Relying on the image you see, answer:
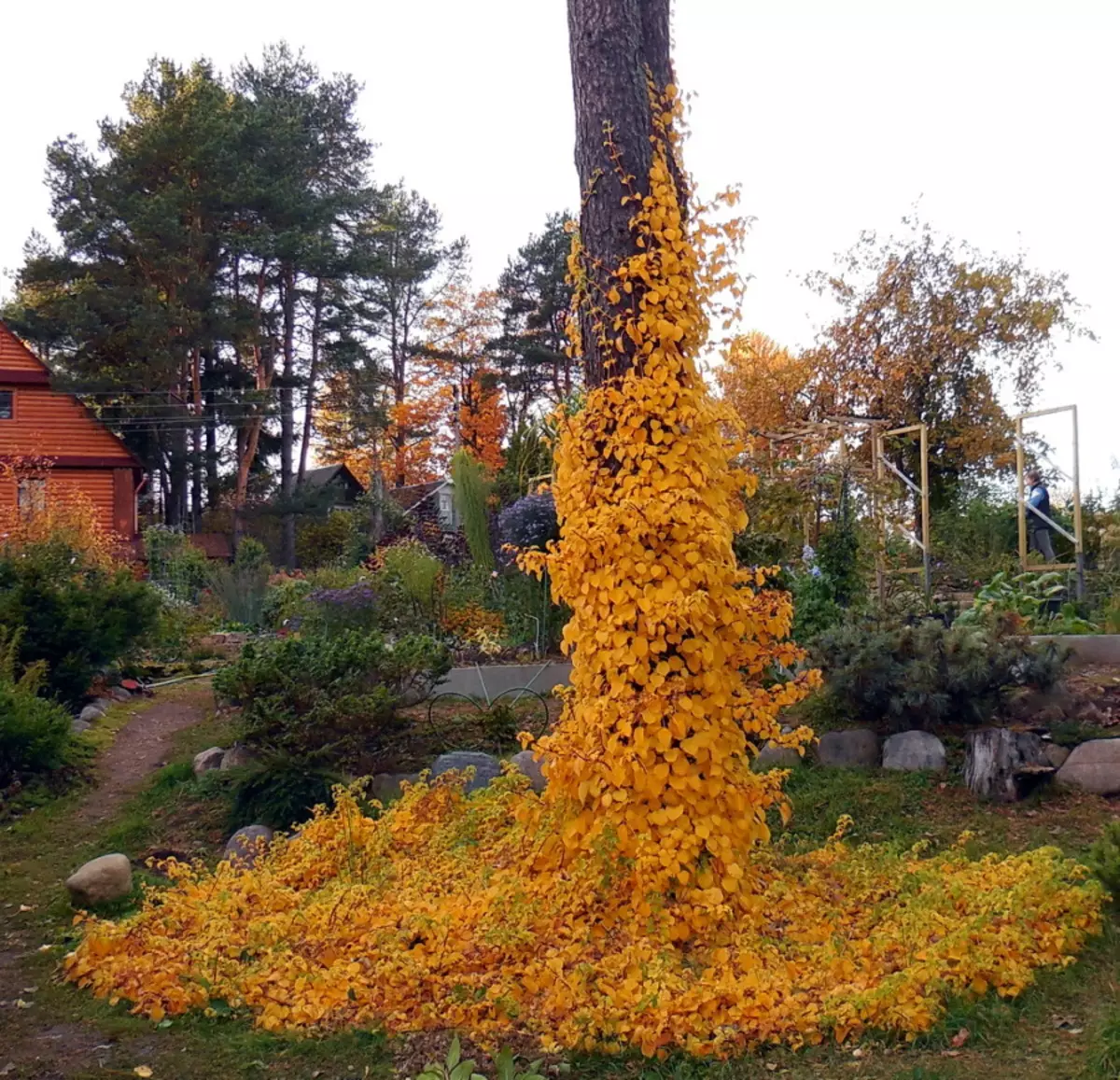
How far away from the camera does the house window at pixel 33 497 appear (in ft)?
42.4

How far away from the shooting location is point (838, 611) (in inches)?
272

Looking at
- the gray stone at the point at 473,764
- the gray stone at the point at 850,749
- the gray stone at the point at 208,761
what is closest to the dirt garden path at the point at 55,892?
the gray stone at the point at 208,761

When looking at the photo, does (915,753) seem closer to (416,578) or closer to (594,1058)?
(594,1058)

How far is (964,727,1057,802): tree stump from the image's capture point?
5.09m

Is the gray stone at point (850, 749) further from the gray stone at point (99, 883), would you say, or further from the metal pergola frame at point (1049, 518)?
the metal pergola frame at point (1049, 518)

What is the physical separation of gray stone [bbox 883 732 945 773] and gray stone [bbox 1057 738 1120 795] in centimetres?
57

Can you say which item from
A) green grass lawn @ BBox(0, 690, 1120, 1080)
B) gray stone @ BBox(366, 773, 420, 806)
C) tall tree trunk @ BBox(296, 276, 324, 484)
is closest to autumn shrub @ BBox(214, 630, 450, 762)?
gray stone @ BBox(366, 773, 420, 806)

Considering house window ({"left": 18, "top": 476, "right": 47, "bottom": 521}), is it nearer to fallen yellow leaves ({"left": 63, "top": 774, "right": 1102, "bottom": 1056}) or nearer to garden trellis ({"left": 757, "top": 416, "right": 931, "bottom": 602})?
garden trellis ({"left": 757, "top": 416, "right": 931, "bottom": 602})

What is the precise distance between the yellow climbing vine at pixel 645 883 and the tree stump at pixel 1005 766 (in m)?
1.01

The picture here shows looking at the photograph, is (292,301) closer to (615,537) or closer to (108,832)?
(108,832)

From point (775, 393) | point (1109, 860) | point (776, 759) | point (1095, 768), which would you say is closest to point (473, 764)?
point (776, 759)

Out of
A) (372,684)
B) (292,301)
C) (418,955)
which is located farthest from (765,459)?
(292,301)

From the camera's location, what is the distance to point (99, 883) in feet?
14.6

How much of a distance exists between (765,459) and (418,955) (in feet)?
20.8
